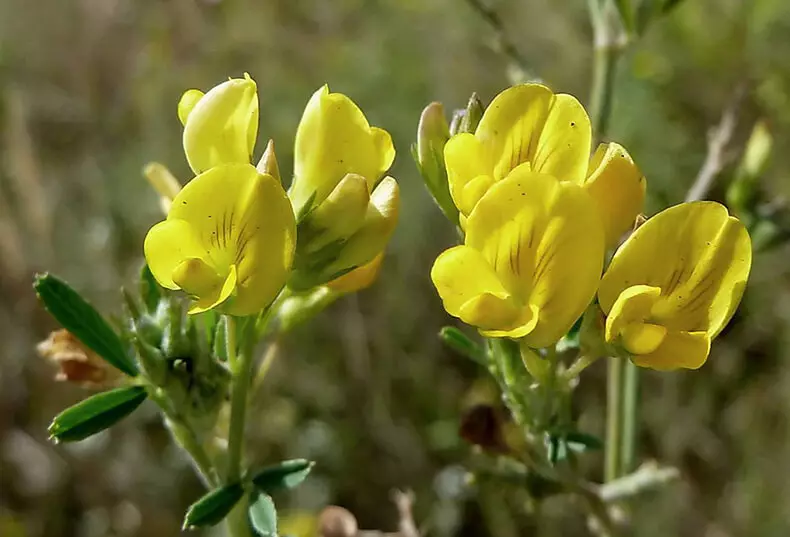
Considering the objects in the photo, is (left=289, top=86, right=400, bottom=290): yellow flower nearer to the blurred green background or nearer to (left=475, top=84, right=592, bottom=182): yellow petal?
(left=475, top=84, right=592, bottom=182): yellow petal

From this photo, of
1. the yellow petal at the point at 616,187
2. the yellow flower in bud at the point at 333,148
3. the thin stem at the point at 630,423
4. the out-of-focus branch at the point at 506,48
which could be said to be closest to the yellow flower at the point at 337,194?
the yellow flower in bud at the point at 333,148

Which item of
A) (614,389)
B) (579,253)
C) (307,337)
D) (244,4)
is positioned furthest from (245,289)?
(244,4)

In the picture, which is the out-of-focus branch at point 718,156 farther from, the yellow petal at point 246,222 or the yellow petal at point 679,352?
the yellow petal at point 246,222

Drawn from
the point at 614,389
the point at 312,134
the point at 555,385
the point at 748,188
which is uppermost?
the point at 312,134

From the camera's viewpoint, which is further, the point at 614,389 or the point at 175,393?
the point at 614,389

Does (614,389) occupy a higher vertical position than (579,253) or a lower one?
lower

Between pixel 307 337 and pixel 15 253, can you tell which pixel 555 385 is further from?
pixel 15 253

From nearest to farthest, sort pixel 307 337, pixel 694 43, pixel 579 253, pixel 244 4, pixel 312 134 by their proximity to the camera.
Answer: pixel 579 253
pixel 312 134
pixel 307 337
pixel 694 43
pixel 244 4
